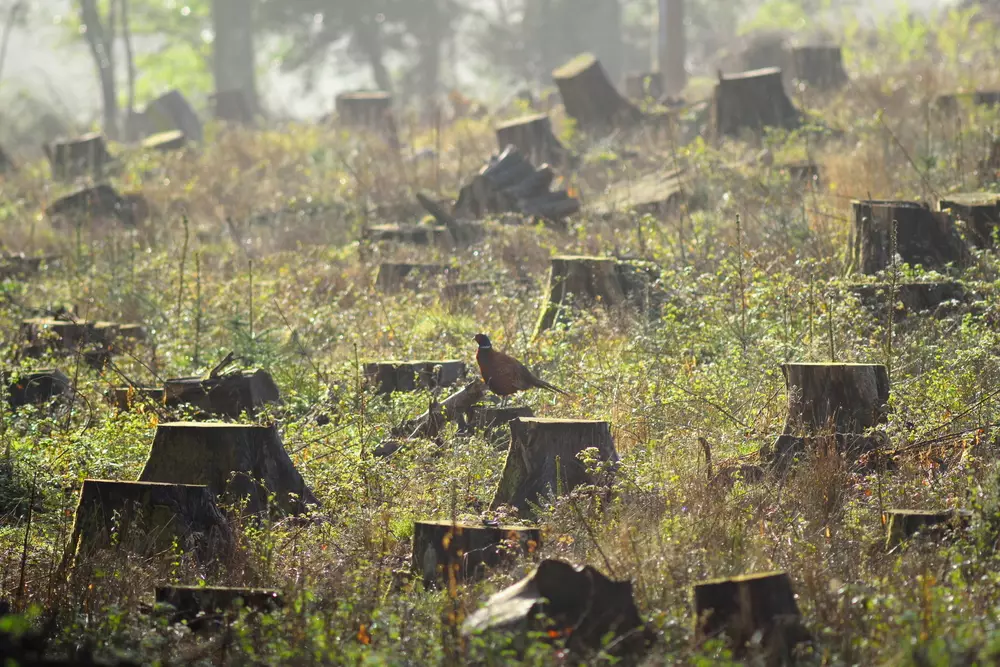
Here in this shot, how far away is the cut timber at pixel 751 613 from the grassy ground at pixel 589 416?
0.10 metres

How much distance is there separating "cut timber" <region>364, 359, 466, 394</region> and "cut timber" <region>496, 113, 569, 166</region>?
330 inches

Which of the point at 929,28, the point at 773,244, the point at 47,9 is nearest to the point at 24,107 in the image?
the point at 47,9

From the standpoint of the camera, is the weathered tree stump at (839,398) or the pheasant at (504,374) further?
the pheasant at (504,374)

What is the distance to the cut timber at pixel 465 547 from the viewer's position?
4.76 m

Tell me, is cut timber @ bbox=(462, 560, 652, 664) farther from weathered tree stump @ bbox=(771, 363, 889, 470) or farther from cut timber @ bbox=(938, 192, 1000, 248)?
cut timber @ bbox=(938, 192, 1000, 248)

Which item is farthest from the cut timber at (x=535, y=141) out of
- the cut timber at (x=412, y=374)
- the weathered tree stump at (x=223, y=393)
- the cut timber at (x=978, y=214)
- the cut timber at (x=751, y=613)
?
the cut timber at (x=751, y=613)

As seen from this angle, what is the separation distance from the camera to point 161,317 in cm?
1016

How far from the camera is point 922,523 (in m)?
4.69

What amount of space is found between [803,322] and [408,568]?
3805mm

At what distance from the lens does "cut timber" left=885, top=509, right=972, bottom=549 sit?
4.63 meters

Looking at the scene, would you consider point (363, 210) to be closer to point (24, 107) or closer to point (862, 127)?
point (862, 127)

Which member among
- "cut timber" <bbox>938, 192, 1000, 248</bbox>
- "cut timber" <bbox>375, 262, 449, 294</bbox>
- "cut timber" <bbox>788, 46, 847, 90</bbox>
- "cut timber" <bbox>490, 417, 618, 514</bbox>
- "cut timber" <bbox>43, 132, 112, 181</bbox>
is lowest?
"cut timber" <bbox>490, 417, 618, 514</bbox>

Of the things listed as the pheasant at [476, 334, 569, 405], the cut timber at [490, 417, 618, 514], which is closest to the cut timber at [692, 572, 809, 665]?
the cut timber at [490, 417, 618, 514]

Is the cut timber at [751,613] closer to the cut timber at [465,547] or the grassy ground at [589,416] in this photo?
the grassy ground at [589,416]
